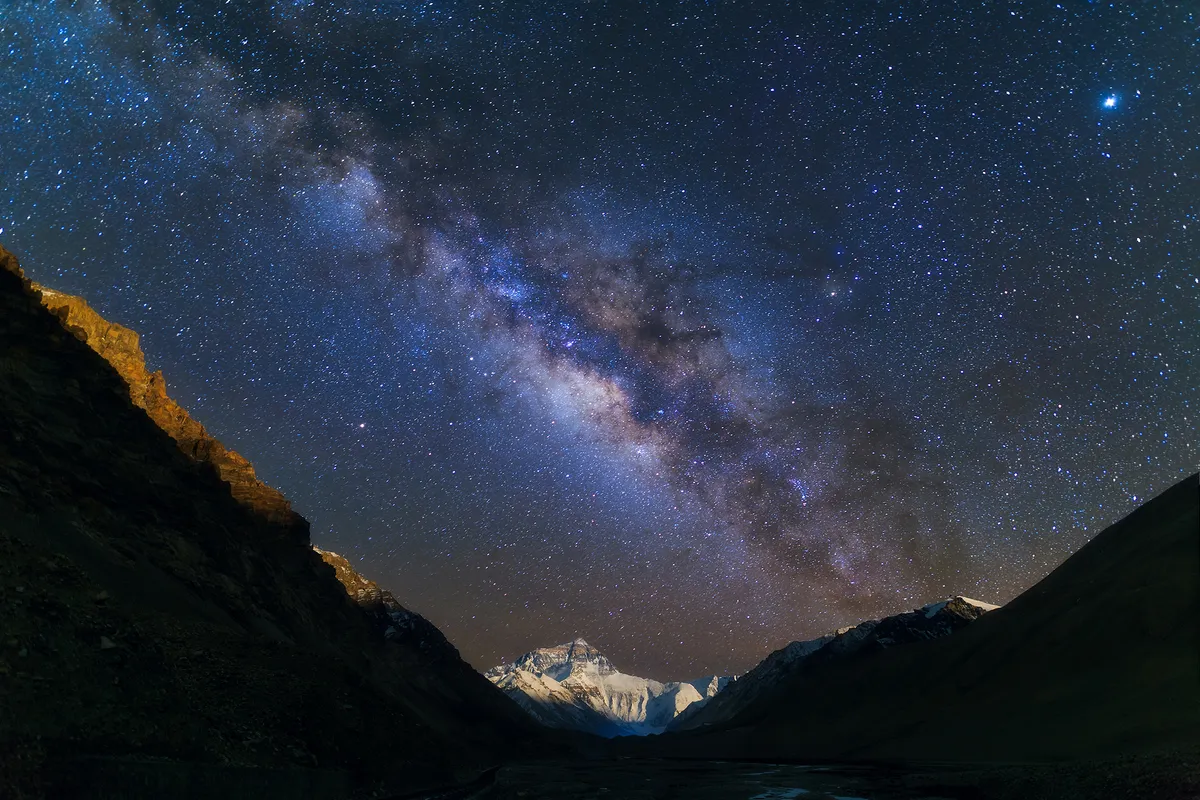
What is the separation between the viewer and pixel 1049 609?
135 metres

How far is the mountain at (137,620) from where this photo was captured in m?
23.1

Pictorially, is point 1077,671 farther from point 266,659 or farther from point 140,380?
point 140,380

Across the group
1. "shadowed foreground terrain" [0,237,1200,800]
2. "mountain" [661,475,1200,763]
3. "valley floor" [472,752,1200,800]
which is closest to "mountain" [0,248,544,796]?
"shadowed foreground terrain" [0,237,1200,800]

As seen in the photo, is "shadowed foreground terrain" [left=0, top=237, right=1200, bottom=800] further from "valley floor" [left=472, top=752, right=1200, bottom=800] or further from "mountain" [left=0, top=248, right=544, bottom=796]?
"valley floor" [left=472, top=752, right=1200, bottom=800]

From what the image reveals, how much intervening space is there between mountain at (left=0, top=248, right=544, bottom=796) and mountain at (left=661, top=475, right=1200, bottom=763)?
67.9 m

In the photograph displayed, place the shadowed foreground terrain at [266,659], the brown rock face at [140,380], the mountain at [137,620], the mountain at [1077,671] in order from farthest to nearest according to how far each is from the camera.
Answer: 1. the brown rock face at [140,380]
2. the mountain at [1077,671]
3. the shadowed foreground terrain at [266,659]
4. the mountain at [137,620]

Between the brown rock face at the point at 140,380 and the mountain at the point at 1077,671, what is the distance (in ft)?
433

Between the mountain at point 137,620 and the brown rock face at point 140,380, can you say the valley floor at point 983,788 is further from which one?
the brown rock face at point 140,380

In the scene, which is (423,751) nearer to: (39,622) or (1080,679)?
(39,622)

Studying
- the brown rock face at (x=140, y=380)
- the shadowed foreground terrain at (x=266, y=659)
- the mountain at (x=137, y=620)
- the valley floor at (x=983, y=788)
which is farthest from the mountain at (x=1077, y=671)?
the brown rock face at (x=140, y=380)

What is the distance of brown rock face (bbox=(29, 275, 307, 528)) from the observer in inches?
3871

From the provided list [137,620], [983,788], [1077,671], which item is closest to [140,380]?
[137,620]

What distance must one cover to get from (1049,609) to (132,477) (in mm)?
165510

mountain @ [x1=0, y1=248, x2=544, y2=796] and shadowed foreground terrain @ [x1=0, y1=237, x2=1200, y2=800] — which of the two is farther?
shadowed foreground terrain @ [x1=0, y1=237, x2=1200, y2=800]
